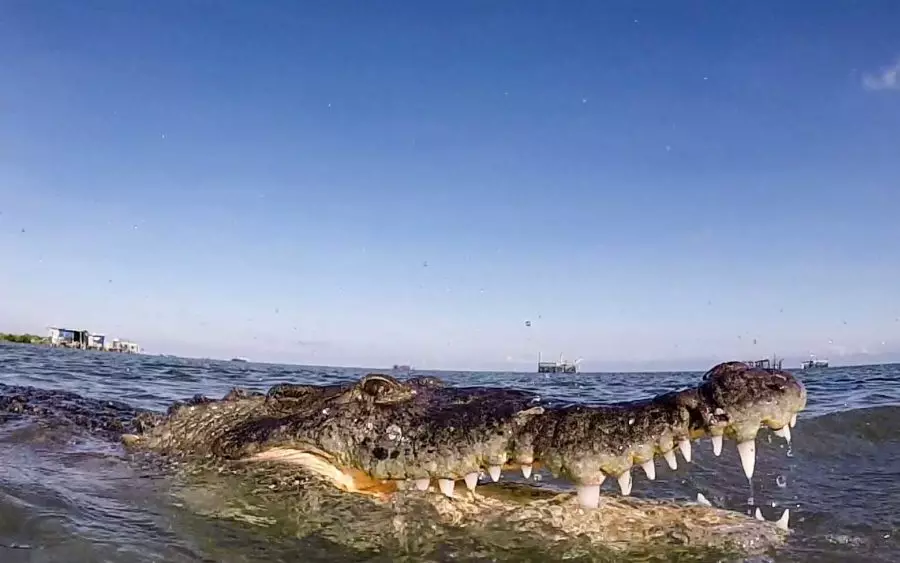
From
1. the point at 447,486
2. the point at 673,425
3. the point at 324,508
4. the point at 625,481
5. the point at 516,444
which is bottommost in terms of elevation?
the point at 324,508

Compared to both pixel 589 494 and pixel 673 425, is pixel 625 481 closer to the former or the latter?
pixel 589 494

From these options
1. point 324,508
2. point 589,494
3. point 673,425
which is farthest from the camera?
point 324,508

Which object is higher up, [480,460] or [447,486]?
[480,460]

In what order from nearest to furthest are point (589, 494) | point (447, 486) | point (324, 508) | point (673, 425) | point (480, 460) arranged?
point (673, 425), point (589, 494), point (480, 460), point (447, 486), point (324, 508)

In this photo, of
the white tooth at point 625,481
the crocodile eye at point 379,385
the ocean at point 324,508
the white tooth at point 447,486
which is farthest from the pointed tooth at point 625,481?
the crocodile eye at point 379,385

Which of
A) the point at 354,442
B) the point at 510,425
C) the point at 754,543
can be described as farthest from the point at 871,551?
the point at 354,442

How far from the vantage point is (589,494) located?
3.55 metres

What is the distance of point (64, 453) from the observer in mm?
5828

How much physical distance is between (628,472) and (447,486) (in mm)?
1038

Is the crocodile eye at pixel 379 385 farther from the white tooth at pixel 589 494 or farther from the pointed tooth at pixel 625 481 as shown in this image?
the pointed tooth at pixel 625 481

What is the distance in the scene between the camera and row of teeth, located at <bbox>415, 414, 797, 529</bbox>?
3307 mm

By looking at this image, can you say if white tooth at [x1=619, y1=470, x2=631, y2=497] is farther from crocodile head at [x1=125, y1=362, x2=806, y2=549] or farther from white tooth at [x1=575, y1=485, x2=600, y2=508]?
white tooth at [x1=575, y1=485, x2=600, y2=508]

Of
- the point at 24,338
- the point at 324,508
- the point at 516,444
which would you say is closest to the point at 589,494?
the point at 516,444

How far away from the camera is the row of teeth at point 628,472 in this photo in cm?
331
